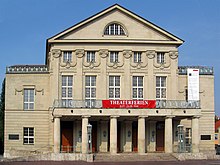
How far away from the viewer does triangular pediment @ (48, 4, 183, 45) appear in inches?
1811

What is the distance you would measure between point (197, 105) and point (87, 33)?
13.1m

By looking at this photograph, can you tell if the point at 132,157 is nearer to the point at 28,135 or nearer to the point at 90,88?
the point at 90,88

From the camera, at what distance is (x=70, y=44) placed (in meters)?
45.9

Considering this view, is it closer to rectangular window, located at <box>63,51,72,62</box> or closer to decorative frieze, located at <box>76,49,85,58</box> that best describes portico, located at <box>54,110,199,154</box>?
rectangular window, located at <box>63,51,72,62</box>

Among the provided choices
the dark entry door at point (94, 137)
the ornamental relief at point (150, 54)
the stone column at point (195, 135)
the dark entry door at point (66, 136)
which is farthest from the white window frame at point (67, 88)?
the stone column at point (195, 135)

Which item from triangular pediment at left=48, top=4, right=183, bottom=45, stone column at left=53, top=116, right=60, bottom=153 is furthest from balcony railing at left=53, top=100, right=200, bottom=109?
triangular pediment at left=48, top=4, right=183, bottom=45

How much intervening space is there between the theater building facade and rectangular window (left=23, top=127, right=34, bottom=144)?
0.01m

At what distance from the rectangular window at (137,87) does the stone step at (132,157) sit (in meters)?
6.47

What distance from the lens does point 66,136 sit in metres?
46.2

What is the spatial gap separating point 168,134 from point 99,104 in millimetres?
7061

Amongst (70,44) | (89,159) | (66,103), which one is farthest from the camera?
(70,44)

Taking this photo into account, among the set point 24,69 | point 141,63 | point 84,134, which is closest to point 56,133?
point 84,134

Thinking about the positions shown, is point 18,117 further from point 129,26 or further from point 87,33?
point 129,26

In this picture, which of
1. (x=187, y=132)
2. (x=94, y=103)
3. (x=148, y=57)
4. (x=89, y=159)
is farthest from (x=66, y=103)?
(x=187, y=132)
